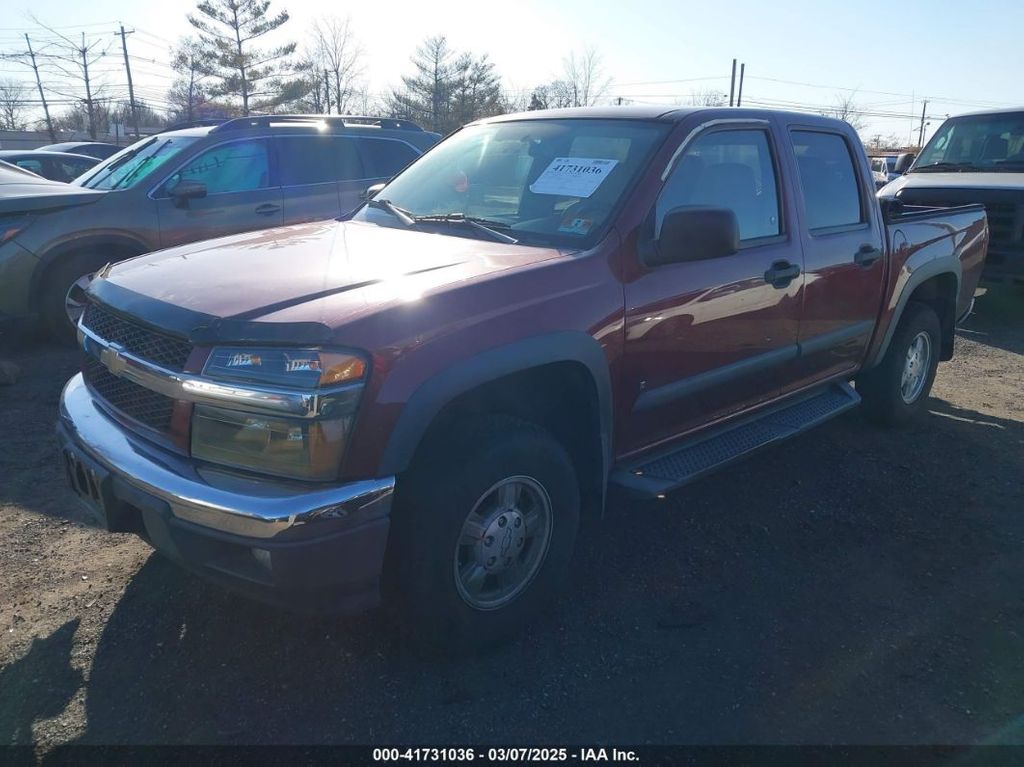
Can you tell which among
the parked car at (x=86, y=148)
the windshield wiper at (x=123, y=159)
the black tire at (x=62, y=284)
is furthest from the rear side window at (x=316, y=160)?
the parked car at (x=86, y=148)

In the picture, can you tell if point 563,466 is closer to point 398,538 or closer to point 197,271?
point 398,538

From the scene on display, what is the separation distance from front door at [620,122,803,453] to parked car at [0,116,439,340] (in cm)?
465

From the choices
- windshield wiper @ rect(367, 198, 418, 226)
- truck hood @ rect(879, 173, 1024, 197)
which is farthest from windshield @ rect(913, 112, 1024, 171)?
windshield wiper @ rect(367, 198, 418, 226)

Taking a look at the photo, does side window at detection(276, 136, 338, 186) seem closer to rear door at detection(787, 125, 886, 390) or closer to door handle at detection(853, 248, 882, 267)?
rear door at detection(787, 125, 886, 390)

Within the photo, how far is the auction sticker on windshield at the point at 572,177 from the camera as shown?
3303mm

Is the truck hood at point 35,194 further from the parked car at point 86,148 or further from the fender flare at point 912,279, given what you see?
the parked car at point 86,148

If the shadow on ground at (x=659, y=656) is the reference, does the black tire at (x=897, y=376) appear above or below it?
above

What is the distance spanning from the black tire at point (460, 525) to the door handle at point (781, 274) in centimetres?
149

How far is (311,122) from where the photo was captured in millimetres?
7539

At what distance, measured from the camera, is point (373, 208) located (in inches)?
156

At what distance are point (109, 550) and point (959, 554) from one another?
12.9ft

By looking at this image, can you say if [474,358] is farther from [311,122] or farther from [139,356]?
[311,122]

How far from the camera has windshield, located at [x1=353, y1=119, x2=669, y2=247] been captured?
3221 mm

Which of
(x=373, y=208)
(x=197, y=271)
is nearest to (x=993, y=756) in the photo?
(x=197, y=271)
